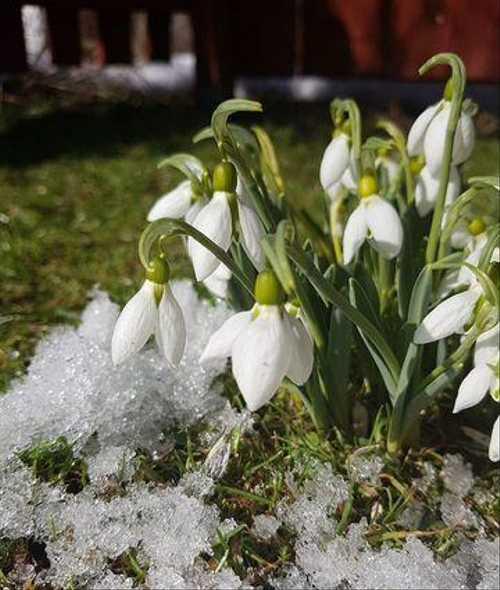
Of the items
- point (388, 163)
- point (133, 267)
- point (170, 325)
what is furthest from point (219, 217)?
point (133, 267)

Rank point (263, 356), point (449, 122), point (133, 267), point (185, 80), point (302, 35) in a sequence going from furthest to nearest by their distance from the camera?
point (185, 80) → point (302, 35) → point (133, 267) → point (449, 122) → point (263, 356)

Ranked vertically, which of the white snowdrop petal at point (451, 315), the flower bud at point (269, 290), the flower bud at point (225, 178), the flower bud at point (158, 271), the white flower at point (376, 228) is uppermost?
the flower bud at point (225, 178)

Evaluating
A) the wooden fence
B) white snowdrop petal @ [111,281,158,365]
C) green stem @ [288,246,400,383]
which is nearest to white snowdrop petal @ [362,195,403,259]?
green stem @ [288,246,400,383]

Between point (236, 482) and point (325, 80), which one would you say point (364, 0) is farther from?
point (236, 482)

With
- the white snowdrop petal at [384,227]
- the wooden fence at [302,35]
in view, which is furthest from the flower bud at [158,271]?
the wooden fence at [302,35]

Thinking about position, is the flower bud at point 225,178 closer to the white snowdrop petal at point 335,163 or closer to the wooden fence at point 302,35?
the white snowdrop petal at point 335,163

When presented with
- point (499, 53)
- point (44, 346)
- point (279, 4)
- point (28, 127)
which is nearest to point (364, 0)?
point (279, 4)

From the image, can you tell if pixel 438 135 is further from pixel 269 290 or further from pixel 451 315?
pixel 269 290

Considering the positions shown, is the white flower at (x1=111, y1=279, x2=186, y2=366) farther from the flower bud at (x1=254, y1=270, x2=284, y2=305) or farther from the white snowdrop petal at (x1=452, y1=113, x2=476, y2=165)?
the white snowdrop petal at (x1=452, y1=113, x2=476, y2=165)
